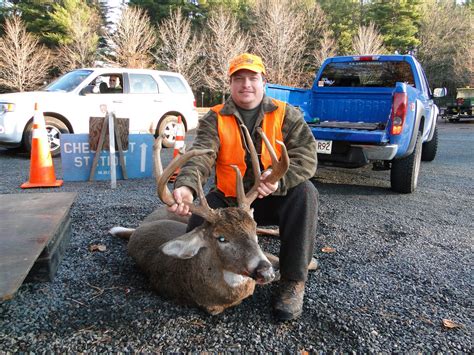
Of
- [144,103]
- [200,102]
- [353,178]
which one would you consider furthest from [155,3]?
[353,178]

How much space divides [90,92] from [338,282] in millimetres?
7808

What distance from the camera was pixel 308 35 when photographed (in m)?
37.0

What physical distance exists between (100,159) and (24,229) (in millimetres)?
3437

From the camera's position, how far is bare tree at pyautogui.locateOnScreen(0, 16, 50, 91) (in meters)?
25.8

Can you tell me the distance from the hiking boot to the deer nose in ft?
1.44

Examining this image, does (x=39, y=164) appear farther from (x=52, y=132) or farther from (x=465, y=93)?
(x=465, y=93)

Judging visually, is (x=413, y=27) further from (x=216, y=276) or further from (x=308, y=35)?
(x=216, y=276)

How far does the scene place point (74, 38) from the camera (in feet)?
101

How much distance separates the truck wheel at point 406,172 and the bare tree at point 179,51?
27.3 m

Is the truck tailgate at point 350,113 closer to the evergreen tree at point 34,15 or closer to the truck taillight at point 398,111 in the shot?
the truck taillight at point 398,111

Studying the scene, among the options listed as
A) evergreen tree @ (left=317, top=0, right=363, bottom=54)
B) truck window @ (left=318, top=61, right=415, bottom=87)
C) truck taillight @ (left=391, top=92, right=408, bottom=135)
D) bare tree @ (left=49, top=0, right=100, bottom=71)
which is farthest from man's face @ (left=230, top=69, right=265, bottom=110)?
A: evergreen tree @ (left=317, top=0, right=363, bottom=54)

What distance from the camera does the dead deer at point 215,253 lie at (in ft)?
8.14

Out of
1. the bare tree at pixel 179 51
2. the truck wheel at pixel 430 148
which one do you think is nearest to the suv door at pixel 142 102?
the truck wheel at pixel 430 148

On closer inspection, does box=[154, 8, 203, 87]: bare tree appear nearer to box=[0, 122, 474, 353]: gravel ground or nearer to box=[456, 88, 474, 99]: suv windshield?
box=[456, 88, 474, 99]: suv windshield
